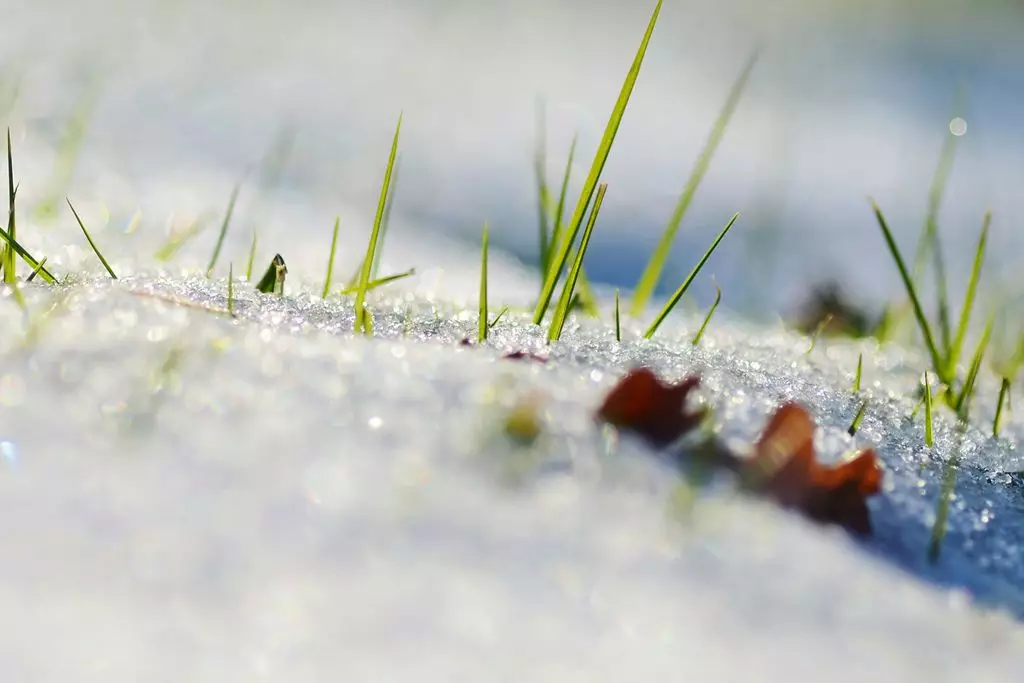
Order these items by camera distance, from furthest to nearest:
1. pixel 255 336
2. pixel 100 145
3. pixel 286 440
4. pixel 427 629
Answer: pixel 100 145
pixel 255 336
pixel 286 440
pixel 427 629

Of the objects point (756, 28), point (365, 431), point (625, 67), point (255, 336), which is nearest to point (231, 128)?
point (625, 67)

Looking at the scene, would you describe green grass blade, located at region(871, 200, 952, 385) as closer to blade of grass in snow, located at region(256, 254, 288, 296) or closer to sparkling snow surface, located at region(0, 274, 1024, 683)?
sparkling snow surface, located at region(0, 274, 1024, 683)

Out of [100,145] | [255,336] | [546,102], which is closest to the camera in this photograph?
[255,336]

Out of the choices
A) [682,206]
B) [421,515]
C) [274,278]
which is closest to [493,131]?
[682,206]

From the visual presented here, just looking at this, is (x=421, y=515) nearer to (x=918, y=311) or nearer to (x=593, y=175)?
(x=593, y=175)

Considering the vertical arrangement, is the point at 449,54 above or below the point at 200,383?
above

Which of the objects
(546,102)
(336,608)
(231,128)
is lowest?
(336,608)

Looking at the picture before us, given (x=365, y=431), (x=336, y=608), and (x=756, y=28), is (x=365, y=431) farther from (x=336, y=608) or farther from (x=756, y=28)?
(x=756, y=28)

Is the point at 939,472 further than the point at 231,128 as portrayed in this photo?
No
